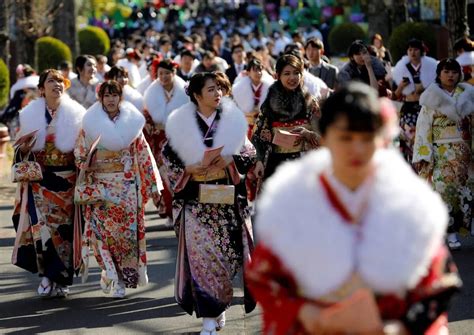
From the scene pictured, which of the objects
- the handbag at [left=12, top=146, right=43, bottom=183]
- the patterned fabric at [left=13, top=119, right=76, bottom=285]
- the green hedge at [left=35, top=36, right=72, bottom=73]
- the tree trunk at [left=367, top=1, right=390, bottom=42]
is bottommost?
the patterned fabric at [left=13, top=119, right=76, bottom=285]

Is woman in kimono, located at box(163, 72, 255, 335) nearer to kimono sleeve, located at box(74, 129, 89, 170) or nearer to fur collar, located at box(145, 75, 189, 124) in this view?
kimono sleeve, located at box(74, 129, 89, 170)

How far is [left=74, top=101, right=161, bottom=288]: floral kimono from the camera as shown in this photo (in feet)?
29.4

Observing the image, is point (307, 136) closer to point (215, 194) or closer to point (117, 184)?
point (117, 184)

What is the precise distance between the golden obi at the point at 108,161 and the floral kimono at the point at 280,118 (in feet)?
3.54

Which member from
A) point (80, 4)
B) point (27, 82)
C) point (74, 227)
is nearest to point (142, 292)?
point (74, 227)

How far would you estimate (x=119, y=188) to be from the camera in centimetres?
913

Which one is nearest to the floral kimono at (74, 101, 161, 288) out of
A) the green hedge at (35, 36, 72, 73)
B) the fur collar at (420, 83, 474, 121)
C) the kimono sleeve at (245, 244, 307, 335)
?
the fur collar at (420, 83, 474, 121)

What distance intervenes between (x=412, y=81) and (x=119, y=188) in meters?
5.92

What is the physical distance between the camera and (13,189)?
54.5 ft

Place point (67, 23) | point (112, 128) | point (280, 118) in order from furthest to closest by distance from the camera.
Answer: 1. point (67, 23)
2. point (280, 118)
3. point (112, 128)

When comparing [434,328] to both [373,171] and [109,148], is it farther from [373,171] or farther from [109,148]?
[109,148]

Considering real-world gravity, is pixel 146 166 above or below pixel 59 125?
below

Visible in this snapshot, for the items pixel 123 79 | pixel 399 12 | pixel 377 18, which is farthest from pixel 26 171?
pixel 377 18

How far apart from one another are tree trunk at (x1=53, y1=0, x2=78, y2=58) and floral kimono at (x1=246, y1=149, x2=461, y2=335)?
25.6m
